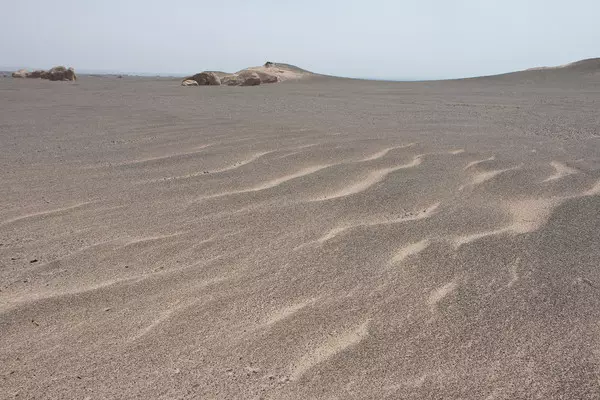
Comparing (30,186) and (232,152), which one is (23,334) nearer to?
(30,186)

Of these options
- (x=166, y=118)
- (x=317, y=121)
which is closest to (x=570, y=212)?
(x=317, y=121)

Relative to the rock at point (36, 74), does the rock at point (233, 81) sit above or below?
below

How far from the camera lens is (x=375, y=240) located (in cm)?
169

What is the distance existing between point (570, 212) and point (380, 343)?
1181 millimetres

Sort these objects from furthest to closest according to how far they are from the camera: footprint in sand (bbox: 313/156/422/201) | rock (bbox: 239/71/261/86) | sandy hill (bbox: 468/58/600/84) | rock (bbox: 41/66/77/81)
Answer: rock (bbox: 41/66/77/81) → sandy hill (bbox: 468/58/600/84) → rock (bbox: 239/71/261/86) → footprint in sand (bbox: 313/156/422/201)

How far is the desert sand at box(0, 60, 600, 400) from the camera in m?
1.04

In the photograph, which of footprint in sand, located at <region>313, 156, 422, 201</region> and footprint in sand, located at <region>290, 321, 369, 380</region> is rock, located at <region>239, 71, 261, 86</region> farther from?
footprint in sand, located at <region>290, 321, 369, 380</region>

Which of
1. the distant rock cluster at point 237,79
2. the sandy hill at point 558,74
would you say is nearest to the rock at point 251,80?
the distant rock cluster at point 237,79

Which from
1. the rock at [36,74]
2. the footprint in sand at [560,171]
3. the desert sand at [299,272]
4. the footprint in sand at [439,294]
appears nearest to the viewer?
the desert sand at [299,272]

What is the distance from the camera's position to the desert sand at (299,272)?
3.41 ft

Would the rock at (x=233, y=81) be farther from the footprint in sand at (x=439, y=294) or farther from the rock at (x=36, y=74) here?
the footprint in sand at (x=439, y=294)

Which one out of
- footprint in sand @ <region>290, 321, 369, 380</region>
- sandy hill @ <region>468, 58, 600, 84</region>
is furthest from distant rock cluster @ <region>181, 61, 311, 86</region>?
footprint in sand @ <region>290, 321, 369, 380</region>

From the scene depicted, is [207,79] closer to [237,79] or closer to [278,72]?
[237,79]

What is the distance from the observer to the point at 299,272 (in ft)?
4.81
